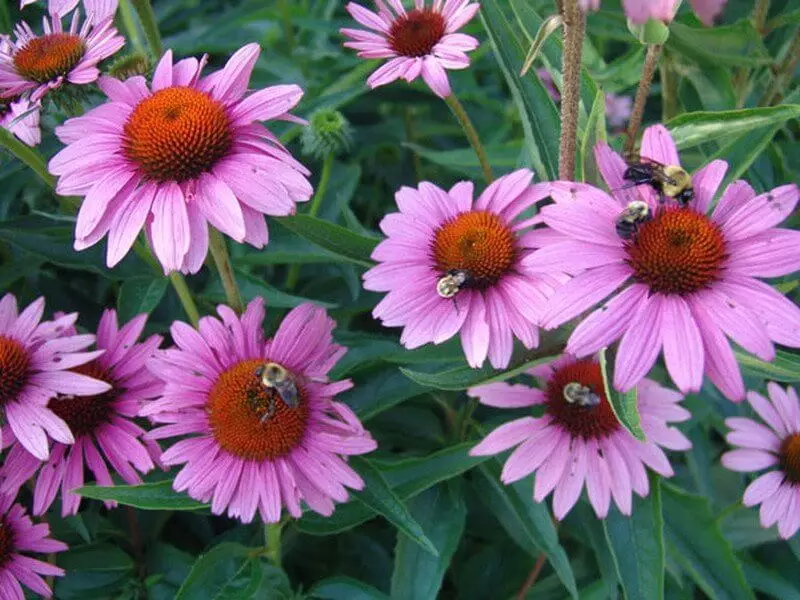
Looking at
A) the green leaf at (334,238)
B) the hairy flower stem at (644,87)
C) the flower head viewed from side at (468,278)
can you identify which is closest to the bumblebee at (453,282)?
the flower head viewed from side at (468,278)

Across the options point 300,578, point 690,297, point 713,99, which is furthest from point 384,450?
point 713,99

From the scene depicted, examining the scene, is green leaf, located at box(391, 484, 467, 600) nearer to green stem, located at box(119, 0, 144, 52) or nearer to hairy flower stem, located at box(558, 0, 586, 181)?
hairy flower stem, located at box(558, 0, 586, 181)

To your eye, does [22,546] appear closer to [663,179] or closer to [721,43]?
[663,179]

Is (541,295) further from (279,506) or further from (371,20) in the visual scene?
(371,20)

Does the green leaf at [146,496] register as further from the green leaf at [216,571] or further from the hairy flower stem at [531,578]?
the hairy flower stem at [531,578]

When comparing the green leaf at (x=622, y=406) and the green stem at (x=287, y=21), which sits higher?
the green stem at (x=287, y=21)

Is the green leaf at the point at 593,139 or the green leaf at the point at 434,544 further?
the green leaf at the point at 434,544

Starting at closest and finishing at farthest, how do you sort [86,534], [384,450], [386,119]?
[86,534] → [384,450] → [386,119]
